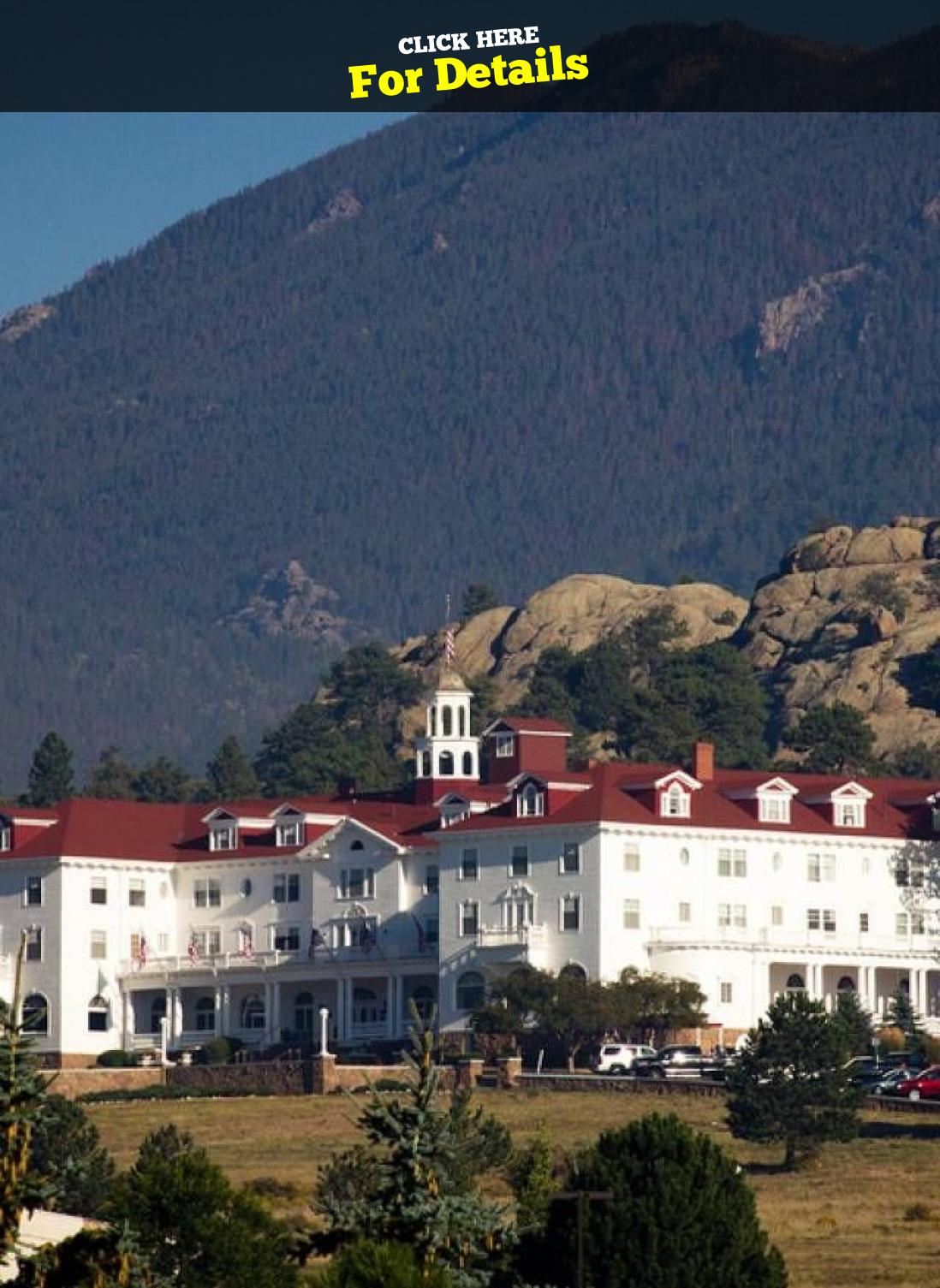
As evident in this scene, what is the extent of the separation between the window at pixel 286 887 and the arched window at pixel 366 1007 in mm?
5154

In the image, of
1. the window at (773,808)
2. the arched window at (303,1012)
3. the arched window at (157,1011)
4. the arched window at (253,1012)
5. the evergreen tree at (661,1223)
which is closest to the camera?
the evergreen tree at (661,1223)

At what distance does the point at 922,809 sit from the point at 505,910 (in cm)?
1800

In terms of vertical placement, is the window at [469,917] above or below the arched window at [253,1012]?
above

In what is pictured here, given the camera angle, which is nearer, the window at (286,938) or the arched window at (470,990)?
the arched window at (470,990)

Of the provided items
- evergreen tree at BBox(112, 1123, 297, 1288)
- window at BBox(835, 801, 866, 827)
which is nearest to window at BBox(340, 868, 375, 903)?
window at BBox(835, 801, 866, 827)

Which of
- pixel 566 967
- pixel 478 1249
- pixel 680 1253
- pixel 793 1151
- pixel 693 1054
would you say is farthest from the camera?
pixel 566 967

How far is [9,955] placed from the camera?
15762 centimetres

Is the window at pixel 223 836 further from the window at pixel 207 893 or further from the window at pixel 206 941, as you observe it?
the window at pixel 206 941

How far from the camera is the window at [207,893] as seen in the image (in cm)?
15920

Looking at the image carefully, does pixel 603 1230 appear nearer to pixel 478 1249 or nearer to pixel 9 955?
pixel 478 1249

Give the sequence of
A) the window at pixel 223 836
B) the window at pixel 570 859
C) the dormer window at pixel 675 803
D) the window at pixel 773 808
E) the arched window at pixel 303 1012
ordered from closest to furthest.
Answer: the window at pixel 570 859 < the dormer window at pixel 675 803 < the window at pixel 773 808 < the arched window at pixel 303 1012 < the window at pixel 223 836

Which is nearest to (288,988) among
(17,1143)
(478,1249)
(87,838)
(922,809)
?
(87,838)

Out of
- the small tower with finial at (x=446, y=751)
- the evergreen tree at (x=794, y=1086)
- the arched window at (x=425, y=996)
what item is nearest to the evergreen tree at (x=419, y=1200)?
the evergreen tree at (x=794, y=1086)

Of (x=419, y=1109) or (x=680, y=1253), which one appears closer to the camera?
(x=419, y=1109)
